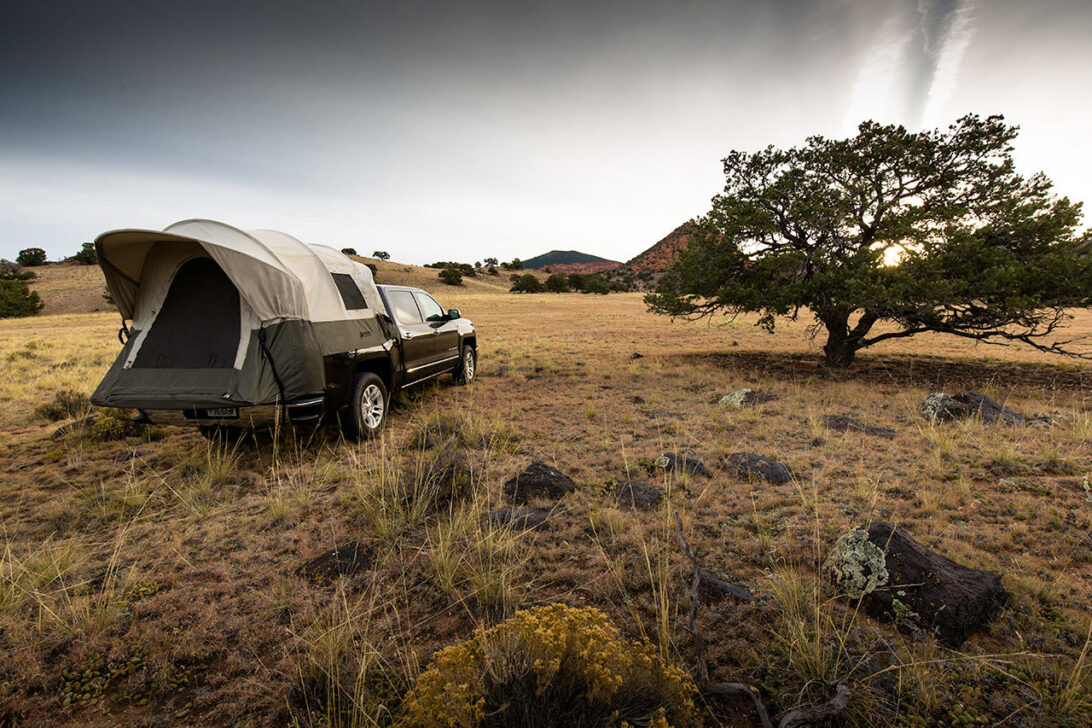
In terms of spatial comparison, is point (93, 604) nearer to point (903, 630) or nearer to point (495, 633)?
point (495, 633)

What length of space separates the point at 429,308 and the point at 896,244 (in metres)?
9.20

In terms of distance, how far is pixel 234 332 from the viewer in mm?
4824

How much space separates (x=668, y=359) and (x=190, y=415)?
10582mm

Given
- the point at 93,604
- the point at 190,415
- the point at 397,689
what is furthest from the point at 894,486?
the point at 190,415

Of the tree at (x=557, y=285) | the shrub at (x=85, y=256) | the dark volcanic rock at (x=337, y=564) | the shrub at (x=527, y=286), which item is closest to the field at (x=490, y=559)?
the dark volcanic rock at (x=337, y=564)

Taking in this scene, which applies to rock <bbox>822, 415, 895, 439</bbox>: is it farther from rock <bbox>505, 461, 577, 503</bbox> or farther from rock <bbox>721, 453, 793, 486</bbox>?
rock <bbox>505, 461, 577, 503</bbox>

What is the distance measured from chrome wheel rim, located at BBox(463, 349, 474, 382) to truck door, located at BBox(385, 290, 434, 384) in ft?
5.89

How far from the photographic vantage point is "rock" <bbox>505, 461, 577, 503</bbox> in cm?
399

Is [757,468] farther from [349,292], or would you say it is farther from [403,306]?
[403,306]

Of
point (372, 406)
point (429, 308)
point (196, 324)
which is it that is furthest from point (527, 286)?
point (196, 324)

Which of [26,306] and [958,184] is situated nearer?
[958,184]

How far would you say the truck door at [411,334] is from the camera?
21.8ft

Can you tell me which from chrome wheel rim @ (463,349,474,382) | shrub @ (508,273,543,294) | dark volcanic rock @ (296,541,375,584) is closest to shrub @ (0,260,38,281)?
shrub @ (508,273,543,294)

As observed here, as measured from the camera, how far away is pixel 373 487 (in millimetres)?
3750
